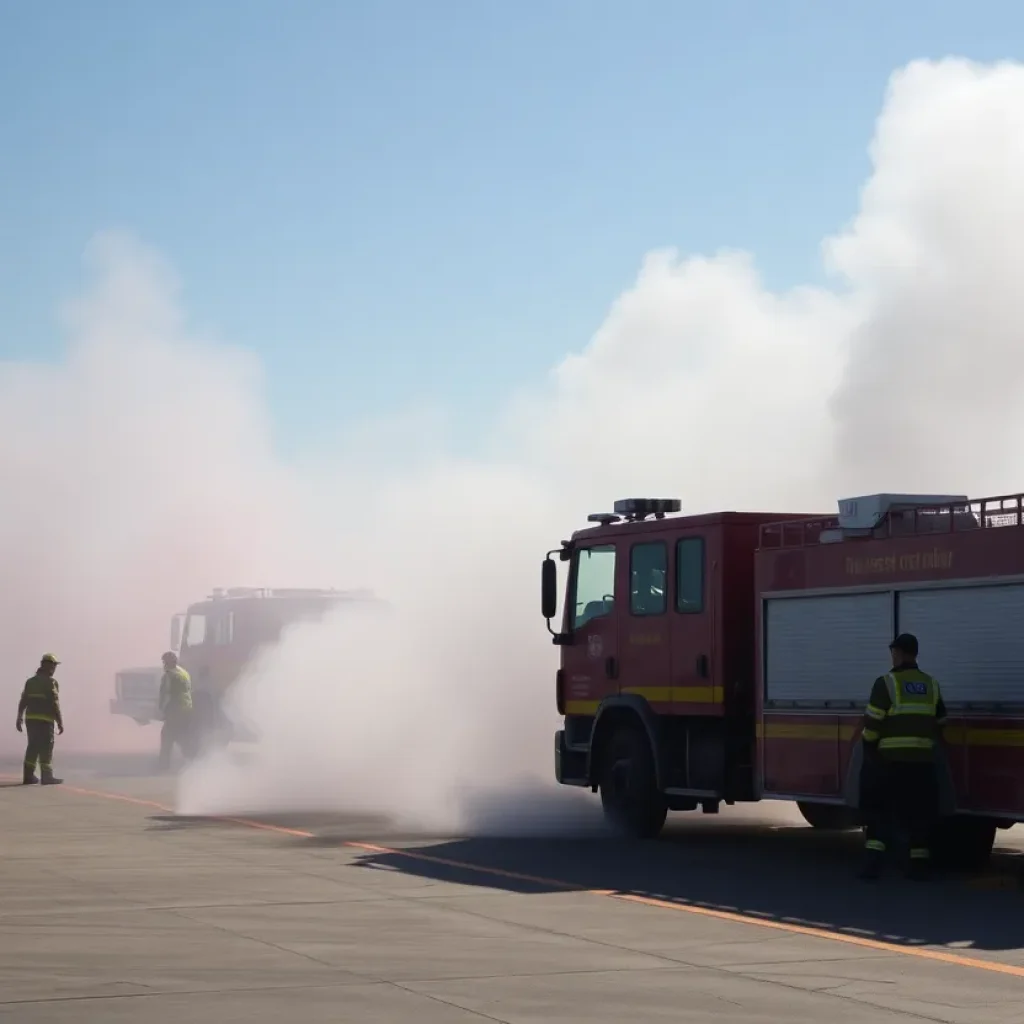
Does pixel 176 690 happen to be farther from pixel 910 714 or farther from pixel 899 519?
pixel 910 714

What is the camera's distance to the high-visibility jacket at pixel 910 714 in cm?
1253

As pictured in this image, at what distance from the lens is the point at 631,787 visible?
15.8 meters

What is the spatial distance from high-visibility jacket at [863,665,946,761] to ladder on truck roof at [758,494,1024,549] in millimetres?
1033

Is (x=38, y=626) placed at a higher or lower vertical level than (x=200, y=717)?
higher

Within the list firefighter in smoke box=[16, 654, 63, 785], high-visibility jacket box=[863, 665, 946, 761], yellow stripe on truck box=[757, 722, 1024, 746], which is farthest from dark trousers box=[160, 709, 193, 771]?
high-visibility jacket box=[863, 665, 946, 761]

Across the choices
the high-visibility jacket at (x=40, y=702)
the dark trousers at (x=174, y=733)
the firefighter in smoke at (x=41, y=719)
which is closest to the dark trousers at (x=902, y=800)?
the firefighter in smoke at (x=41, y=719)

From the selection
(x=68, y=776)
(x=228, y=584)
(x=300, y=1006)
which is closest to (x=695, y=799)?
(x=300, y=1006)

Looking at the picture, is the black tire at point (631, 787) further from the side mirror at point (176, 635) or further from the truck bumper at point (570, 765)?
the side mirror at point (176, 635)

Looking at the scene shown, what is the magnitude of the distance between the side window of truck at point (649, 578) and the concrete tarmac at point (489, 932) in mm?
1907

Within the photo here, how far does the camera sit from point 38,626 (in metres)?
50.6

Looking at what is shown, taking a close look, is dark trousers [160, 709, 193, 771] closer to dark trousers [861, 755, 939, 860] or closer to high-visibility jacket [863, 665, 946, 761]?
dark trousers [861, 755, 939, 860]

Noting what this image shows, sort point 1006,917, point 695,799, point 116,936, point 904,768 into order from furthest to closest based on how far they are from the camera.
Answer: point 695,799, point 904,768, point 1006,917, point 116,936

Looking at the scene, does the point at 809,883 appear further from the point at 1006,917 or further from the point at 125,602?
the point at 125,602

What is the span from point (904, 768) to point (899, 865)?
1187mm
